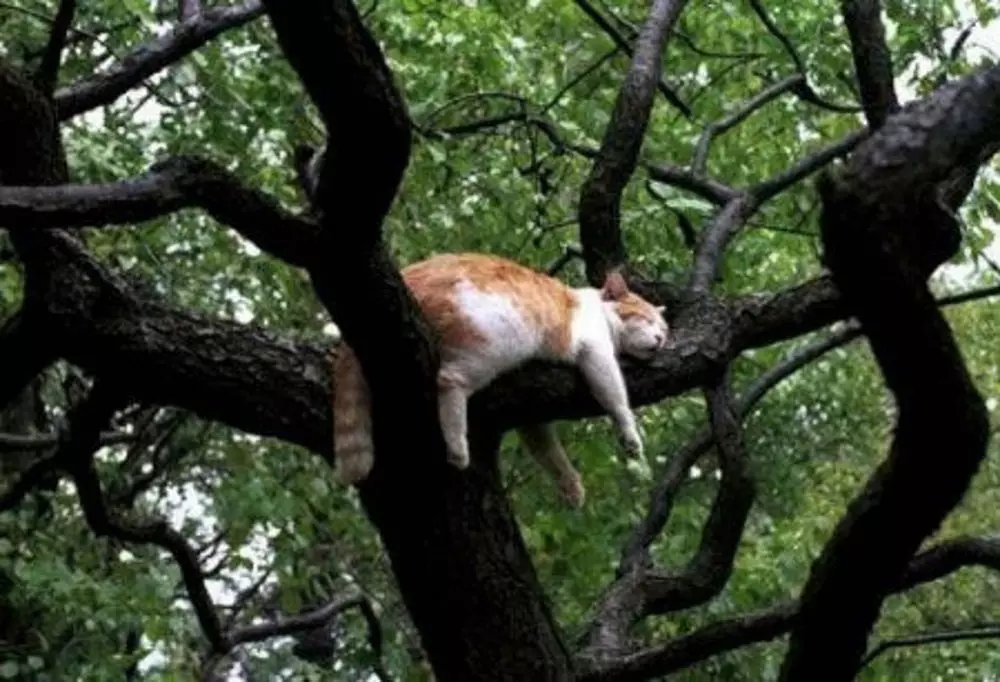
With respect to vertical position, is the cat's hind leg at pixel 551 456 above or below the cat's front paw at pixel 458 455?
above

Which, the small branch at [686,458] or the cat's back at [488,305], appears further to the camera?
the small branch at [686,458]

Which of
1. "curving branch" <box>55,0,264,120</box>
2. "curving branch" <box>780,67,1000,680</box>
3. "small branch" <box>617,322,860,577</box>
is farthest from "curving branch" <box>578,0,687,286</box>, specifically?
"curving branch" <box>780,67,1000,680</box>

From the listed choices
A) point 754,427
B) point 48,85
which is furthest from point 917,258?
point 754,427

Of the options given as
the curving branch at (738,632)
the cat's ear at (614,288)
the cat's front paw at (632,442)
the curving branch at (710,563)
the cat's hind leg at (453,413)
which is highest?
the cat's ear at (614,288)

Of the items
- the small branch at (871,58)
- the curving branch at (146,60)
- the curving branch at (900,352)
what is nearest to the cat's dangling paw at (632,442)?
the curving branch at (900,352)

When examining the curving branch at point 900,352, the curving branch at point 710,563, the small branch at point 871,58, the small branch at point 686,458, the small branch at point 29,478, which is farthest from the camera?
the small branch at point 686,458

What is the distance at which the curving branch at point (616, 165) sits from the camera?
178 inches

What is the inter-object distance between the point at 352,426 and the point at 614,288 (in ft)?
4.46

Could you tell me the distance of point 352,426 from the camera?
3340 millimetres

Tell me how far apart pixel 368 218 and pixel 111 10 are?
370cm

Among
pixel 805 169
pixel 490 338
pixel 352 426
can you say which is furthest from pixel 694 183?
pixel 352 426

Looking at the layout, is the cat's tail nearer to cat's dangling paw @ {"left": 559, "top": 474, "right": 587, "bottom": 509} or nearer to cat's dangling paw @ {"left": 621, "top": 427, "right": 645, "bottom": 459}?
cat's dangling paw @ {"left": 621, "top": 427, "right": 645, "bottom": 459}

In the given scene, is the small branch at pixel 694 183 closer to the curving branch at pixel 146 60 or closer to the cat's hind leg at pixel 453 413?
the curving branch at pixel 146 60

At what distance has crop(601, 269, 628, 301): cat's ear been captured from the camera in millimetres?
4465
